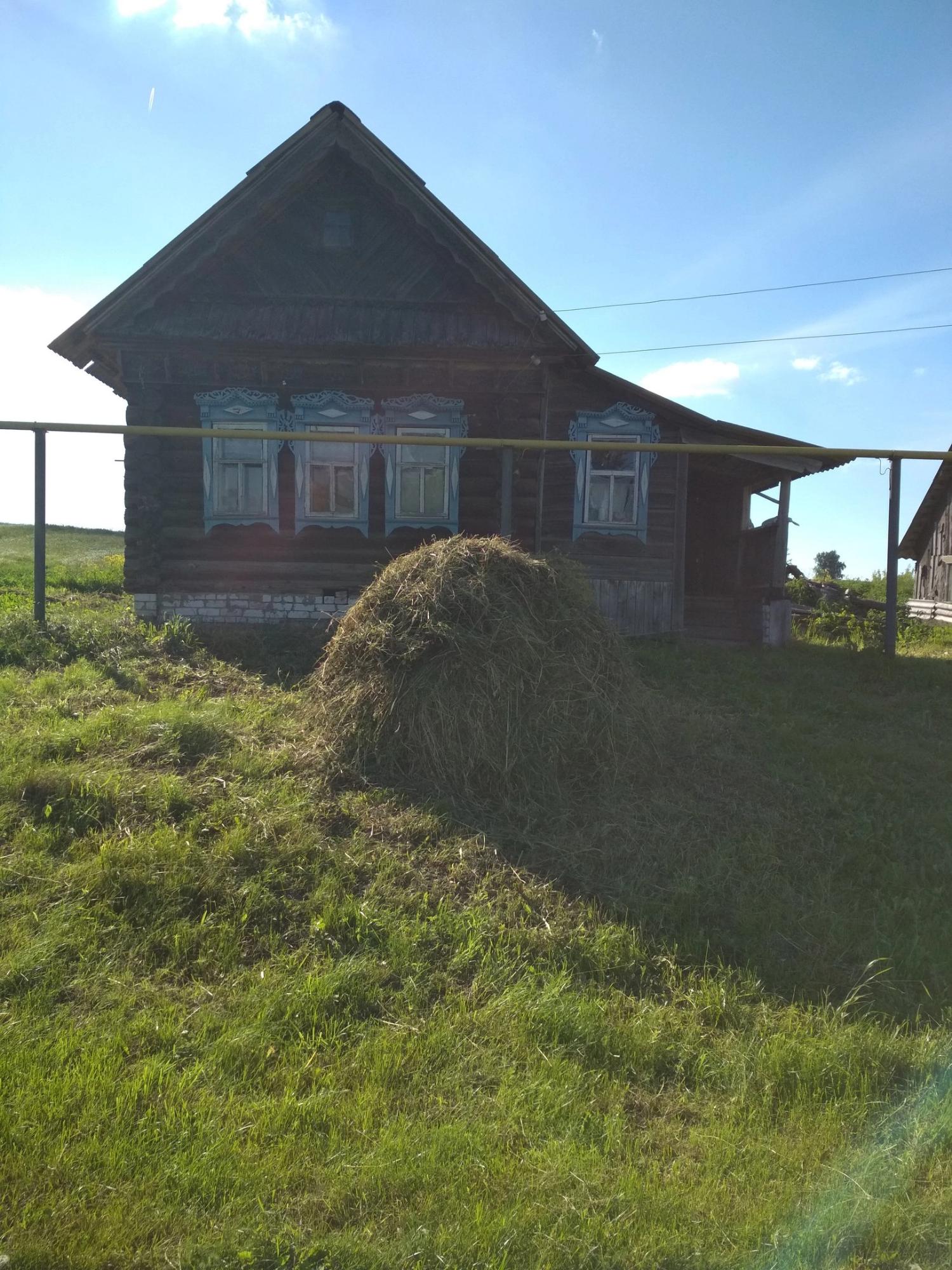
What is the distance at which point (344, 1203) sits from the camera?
234 cm

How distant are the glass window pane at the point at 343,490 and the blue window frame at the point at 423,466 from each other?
1.49 ft

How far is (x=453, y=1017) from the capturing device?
3.20 metres

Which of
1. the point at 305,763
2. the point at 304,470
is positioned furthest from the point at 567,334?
the point at 305,763

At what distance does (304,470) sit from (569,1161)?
9.50 metres

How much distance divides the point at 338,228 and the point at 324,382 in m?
1.95

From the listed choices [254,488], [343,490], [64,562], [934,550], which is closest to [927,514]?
[934,550]

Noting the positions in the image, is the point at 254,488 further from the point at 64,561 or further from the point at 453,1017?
the point at 64,561

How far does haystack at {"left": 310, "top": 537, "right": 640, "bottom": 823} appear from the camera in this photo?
5.11 meters

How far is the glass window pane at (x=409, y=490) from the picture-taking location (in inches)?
437

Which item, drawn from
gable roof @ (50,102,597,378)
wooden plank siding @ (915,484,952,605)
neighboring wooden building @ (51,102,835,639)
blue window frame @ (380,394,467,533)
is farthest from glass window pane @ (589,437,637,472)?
wooden plank siding @ (915,484,952,605)

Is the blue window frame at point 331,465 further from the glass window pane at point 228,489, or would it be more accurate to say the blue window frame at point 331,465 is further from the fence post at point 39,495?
the fence post at point 39,495

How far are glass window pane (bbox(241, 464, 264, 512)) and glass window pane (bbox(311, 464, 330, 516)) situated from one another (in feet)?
2.07

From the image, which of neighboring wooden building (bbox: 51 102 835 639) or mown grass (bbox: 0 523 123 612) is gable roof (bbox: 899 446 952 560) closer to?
neighboring wooden building (bbox: 51 102 835 639)

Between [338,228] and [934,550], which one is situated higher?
[338,228]
